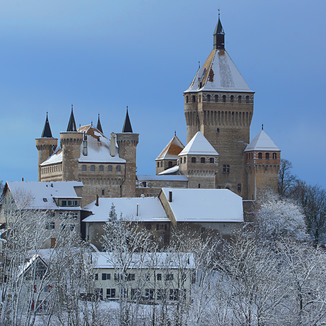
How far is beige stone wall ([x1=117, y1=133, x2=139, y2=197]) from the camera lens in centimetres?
8856

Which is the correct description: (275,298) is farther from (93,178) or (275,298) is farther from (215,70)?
(215,70)

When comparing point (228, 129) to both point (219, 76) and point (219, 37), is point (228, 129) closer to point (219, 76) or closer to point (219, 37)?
point (219, 76)

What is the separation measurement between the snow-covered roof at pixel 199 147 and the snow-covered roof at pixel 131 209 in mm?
13375

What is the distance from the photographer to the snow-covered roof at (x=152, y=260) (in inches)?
2010

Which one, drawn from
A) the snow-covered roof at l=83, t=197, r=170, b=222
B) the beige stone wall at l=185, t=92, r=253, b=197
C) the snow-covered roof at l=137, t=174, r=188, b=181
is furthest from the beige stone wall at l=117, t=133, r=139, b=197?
the beige stone wall at l=185, t=92, r=253, b=197

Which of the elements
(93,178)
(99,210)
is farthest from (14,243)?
(93,178)

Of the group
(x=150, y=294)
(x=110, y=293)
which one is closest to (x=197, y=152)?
(x=110, y=293)

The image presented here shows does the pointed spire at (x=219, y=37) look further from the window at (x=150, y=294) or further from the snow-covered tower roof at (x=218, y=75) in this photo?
the window at (x=150, y=294)

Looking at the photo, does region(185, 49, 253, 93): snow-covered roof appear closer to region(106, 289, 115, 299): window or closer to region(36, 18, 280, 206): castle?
region(36, 18, 280, 206): castle

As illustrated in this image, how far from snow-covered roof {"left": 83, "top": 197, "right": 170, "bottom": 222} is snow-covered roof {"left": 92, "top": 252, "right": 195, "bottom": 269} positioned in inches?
487

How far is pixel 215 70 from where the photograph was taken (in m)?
99.3

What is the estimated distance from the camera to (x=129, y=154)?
89125 millimetres

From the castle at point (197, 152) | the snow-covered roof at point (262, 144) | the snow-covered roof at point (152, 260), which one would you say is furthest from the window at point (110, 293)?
the snow-covered roof at point (262, 144)

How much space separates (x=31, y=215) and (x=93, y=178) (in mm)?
21359
